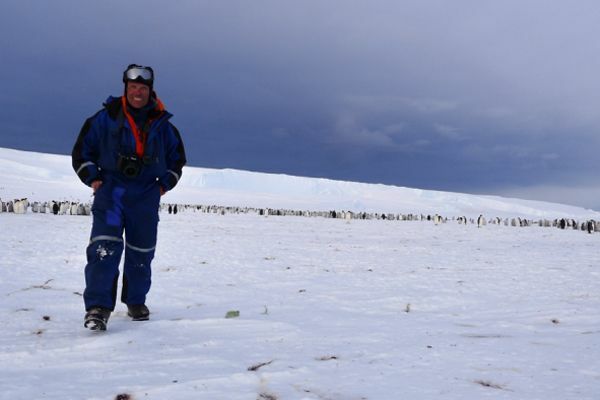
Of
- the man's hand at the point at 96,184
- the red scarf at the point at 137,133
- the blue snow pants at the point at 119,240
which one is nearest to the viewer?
the blue snow pants at the point at 119,240

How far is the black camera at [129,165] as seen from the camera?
3312mm

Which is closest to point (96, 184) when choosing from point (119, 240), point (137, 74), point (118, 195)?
point (118, 195)

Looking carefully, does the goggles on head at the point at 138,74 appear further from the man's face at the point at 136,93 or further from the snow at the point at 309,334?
the snow at the point at 309,334

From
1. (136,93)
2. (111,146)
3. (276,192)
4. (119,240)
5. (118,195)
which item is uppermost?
(276,192)

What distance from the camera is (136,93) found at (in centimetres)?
344

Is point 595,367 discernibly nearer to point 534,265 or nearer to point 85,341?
point 85,341

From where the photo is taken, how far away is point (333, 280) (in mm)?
5195

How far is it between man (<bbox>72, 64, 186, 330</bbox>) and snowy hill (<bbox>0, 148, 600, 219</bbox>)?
1621 inches

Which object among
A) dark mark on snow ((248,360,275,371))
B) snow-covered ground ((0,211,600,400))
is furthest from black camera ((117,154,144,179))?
dark mark on snow ((248,360,275,371))

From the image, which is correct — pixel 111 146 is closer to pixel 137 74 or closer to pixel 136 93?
pixel 136 93

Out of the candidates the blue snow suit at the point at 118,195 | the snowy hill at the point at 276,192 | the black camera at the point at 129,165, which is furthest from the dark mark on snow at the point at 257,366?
the snowy hill at the point at 276,192

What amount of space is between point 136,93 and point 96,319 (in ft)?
4.80

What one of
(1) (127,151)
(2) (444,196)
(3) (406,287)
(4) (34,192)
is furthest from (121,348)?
(2) (444,196)

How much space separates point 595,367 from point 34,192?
47.9 m
